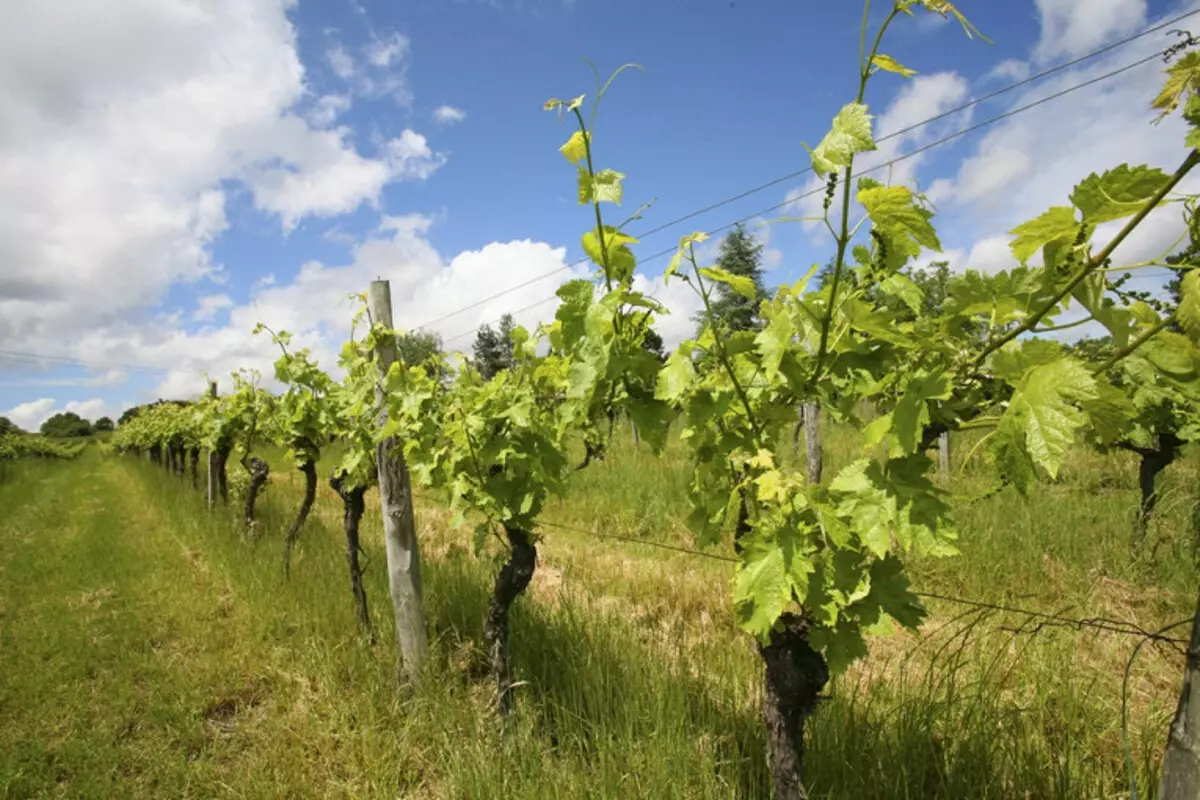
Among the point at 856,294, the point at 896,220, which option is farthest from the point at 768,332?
the point at 896,220

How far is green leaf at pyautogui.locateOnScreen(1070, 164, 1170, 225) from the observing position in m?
1.05

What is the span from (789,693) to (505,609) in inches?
65.4

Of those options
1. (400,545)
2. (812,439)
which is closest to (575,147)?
(400,545)

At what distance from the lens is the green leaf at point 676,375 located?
158 centimetres

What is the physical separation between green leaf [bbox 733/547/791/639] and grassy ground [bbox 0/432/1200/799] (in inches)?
19.6

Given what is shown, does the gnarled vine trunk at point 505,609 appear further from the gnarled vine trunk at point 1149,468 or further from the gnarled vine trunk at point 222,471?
the gnarled vine trunk at point 222,471

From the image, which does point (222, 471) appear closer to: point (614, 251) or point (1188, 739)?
point (614, 251)

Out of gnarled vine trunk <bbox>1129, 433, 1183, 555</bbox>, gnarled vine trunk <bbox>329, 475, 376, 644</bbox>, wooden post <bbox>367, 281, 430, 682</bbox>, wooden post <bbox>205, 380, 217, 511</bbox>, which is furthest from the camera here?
wooden post <bbox>205, 380, 217, 511</bbox>

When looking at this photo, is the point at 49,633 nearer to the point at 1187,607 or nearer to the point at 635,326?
the point at 635,326

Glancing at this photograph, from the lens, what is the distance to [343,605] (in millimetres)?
4539

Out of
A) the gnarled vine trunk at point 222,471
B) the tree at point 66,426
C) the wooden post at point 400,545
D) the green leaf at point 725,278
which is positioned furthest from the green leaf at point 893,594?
the tree at point 66,426

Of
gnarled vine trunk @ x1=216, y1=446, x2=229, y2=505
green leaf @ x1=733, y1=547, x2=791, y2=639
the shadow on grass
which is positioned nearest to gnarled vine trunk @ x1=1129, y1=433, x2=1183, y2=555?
the shadow on grass

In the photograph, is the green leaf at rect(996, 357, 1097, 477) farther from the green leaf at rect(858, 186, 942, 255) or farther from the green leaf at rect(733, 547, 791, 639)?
the green leaf at rect(733, 547, 791, 639)

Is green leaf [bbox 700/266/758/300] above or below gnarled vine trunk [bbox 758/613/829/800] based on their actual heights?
above
